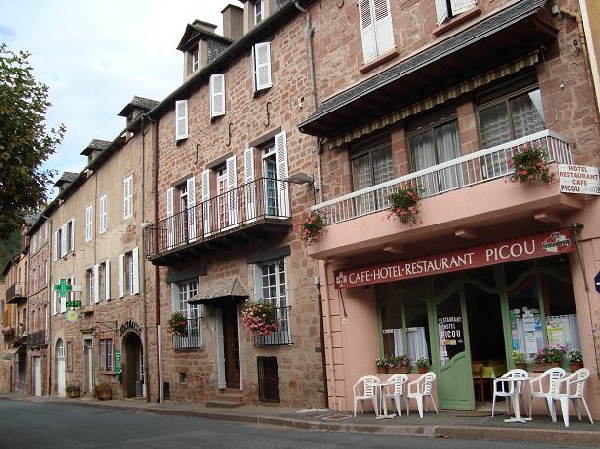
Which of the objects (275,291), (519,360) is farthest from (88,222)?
(519,360)

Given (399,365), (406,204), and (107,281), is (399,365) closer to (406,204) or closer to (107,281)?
(406,204)

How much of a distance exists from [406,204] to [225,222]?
6.58 metres

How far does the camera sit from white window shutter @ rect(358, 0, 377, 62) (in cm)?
1207

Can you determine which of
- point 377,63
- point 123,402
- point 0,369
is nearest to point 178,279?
point 123,402

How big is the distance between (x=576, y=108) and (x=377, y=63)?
418 cm

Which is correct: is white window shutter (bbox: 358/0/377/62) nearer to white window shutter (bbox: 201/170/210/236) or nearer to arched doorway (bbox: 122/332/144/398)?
white window shutter (bbox: 201/170/210/236)

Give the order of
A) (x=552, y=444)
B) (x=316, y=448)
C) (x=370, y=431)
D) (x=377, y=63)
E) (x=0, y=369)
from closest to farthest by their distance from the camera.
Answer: (x=552, y=444)
(x=316, y=448)
(x=370, y=431)
(x=377, y=63)
(x=0, y=369)

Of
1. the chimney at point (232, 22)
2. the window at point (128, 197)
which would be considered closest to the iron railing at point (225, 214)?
the window at point (128, 197)

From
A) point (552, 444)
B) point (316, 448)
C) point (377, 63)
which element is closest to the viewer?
point (552, 444)

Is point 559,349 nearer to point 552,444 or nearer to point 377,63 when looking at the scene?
point 552,444

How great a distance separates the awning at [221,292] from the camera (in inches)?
582

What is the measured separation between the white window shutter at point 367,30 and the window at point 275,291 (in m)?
4.95

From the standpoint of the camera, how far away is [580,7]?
28.8 ft

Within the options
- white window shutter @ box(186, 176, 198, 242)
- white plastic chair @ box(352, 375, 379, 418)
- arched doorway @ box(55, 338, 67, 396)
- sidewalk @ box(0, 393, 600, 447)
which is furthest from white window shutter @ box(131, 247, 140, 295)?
white plastic chair @ box(352, 375, 379, 418)
